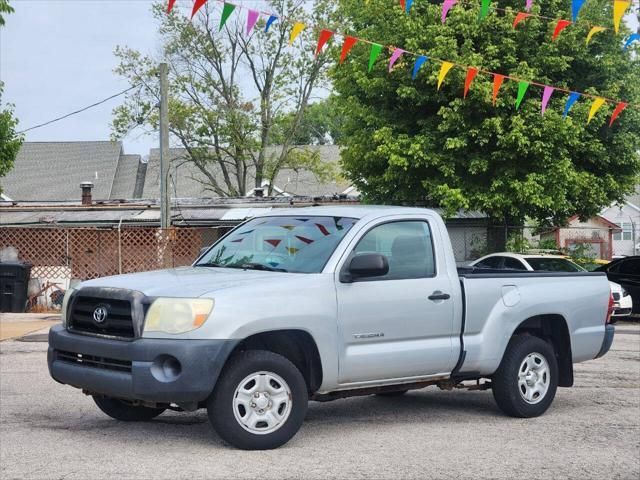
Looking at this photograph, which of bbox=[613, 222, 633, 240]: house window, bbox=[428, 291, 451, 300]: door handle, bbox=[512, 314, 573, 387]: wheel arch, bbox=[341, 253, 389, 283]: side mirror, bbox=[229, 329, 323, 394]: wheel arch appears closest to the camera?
bbox=[229, 329, 323, 394]: wheel arch

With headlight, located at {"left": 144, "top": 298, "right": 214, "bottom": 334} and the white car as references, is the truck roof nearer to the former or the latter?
headlight, located at {"left": 144, "top": 298, "right": 214, "bottom": 334}

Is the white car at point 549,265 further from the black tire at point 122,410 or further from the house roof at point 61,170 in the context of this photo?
the house roof at point 61,170

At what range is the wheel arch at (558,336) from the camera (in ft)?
28.2

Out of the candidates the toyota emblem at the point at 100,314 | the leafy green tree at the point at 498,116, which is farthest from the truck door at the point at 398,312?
the leafy green tree at the point at 498,116

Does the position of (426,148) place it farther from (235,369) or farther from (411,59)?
(235,369)

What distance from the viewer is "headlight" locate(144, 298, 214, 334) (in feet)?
20.8

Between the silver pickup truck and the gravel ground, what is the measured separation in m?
0.31

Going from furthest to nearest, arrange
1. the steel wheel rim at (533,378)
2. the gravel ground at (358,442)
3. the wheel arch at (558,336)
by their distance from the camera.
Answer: the wheel arch at (558,336) → the steel wheel rim at (533,378) → the gravel ground at (358,442)

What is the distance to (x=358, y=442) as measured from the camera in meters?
7.04

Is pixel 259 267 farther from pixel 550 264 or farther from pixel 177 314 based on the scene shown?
pixel 550 264

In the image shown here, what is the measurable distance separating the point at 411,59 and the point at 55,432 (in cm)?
1699

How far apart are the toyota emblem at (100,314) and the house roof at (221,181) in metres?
39.7

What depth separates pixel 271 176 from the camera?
4656 centimetres

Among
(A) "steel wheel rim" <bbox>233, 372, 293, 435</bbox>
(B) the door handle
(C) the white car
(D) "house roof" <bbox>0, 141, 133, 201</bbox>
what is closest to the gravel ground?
(A) "steel wheel rim" <bbox>233, 372, 293, 435</bbox>
